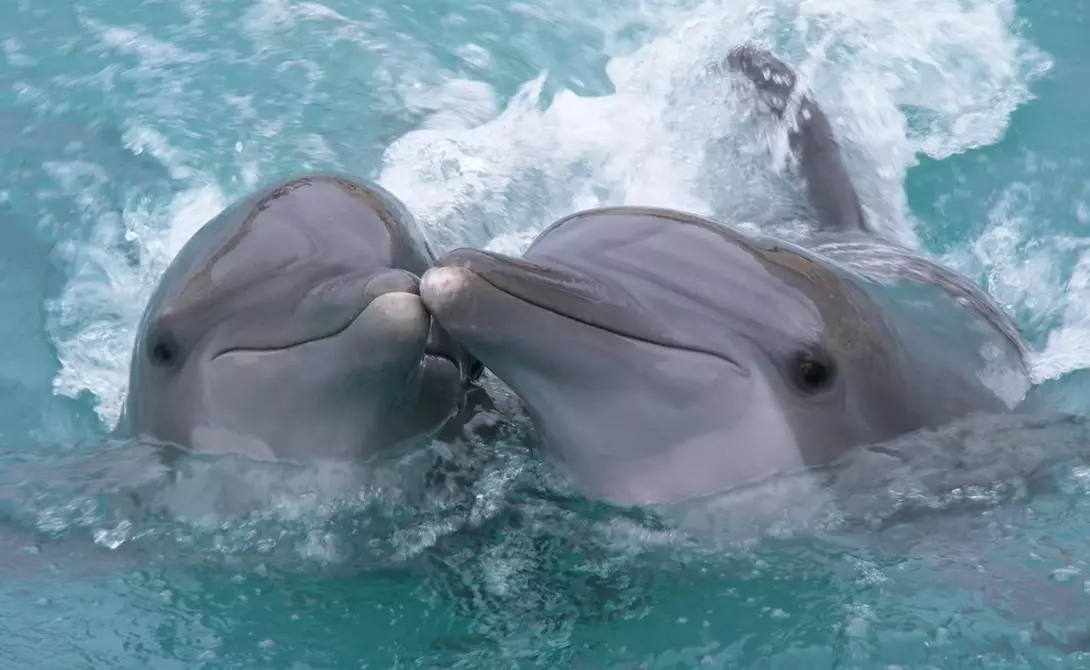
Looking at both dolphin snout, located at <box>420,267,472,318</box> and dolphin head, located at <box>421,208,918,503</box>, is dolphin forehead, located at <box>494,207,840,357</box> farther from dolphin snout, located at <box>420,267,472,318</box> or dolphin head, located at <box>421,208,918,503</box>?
dolphin snout, located at <box>420,267,472,318</box>

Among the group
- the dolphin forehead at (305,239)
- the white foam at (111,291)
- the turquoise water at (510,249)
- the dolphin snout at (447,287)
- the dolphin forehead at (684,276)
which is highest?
the dolphin forehead at (684,276)

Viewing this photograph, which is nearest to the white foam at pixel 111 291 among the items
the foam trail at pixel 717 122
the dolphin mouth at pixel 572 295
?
the foam trail at pixel 717 122

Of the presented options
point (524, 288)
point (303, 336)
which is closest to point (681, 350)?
point (524, 288)

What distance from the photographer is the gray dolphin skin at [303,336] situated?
15.5 feet

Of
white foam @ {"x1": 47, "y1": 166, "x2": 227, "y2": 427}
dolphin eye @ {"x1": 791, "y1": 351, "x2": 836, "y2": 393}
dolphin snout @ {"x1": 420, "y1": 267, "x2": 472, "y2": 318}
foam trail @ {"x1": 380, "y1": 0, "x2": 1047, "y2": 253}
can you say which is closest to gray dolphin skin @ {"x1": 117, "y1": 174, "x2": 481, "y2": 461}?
dolphin snout @ {"x1": 420, "y1": 267, "x2": 472, "y2": 318}

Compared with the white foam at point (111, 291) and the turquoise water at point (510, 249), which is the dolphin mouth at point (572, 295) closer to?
the turquoise water at point (510, 249)

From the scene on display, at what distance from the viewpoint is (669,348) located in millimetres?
4711

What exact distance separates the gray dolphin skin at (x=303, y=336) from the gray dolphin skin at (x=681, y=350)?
0.36 m

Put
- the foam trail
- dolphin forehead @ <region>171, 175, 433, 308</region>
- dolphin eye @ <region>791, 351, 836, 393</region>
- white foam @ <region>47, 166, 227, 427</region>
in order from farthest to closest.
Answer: the foam trail, white foam @ <region>47, 166, 227, 427</region>, dolphin forehead @ <region>171, 175, 433, 308</region>, dolphin eye @ <region>791, 351, 836, 393</region>

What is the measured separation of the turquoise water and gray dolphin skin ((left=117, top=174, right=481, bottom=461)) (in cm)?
19

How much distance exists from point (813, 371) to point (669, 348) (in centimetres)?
58

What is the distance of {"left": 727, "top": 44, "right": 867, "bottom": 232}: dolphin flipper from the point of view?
7785 millimetres

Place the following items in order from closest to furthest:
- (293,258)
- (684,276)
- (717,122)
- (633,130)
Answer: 1. (684,276)
2. (293,258)
3. (717,122)
4. (633,130)

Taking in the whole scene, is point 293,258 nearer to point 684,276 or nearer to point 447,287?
point 447,287
